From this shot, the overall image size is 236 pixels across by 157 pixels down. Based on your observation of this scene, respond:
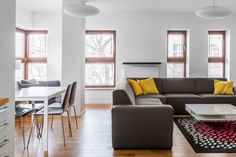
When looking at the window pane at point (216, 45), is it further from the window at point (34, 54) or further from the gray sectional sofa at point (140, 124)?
the window at point (34, 54)

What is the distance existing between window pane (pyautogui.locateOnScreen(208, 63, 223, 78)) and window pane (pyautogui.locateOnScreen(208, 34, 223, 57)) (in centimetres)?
31

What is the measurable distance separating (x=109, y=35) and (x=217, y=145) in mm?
4670

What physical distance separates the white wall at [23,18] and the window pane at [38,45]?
0.39 meters

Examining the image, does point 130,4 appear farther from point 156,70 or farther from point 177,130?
point 177,130

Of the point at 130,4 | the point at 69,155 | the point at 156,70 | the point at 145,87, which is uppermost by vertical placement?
the point at 130,4

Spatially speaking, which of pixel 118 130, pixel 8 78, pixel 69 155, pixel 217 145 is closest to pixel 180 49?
pixel 217 145

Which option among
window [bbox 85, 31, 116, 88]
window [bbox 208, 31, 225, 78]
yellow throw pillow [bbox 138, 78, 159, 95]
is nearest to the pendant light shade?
yellow throw pillow [bbox 138, 78, 159, 95]

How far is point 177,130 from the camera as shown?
387 cm

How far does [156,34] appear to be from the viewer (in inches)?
264

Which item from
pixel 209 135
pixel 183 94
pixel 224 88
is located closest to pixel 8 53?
pixel 209 135

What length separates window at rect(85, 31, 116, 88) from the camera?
22.5 feet

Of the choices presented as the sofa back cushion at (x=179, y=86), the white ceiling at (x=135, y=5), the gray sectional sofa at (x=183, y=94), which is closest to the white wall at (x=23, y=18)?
the white ceiling at (x=135, y=5)

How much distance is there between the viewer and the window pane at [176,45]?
696cm

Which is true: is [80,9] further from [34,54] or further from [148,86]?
[34,54]
